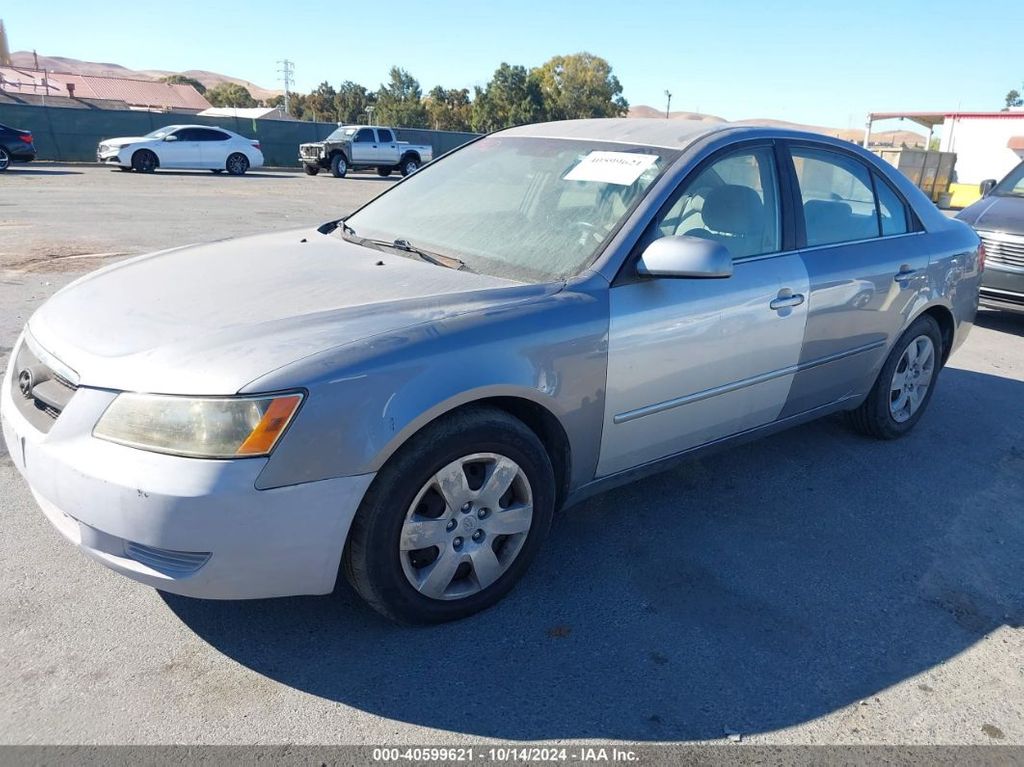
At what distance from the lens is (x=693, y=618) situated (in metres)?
2.83

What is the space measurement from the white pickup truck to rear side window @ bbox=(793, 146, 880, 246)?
77.5 feet

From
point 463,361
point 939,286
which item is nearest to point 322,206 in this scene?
point 939,286

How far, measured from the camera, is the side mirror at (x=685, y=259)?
2.88 meters

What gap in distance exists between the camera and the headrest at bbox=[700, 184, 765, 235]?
11.3ft

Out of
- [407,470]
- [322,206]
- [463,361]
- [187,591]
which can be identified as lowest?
[322,206]

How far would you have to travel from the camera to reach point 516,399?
2.73 m

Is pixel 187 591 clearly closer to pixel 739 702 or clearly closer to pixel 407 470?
pixel 407 470

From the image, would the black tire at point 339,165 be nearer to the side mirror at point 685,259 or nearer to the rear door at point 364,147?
the rear door at point 364,147

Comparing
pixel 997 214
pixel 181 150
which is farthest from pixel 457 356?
pixel 181 150

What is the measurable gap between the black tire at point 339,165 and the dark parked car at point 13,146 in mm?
8812

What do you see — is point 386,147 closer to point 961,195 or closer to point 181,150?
point 181,150

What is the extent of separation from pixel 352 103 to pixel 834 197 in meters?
105

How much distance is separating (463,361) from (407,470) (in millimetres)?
379

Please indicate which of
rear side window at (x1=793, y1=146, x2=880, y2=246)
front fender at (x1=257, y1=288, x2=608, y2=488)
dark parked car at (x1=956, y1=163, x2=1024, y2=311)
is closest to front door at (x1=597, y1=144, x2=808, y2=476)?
front fender at (x1=257, y1=288, x2=608, y2=488)
